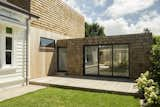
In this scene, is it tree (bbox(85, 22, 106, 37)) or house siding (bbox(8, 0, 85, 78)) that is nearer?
house siding (bbox(8, 0, 85, 78))

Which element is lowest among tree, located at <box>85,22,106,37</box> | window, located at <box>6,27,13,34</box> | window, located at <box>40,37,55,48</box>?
window, located at <box>40,37,55,48</box>

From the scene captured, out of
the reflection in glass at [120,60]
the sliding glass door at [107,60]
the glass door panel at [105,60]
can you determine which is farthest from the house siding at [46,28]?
the reflection in glass at [120,60]

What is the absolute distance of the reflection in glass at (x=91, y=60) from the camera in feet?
38.0

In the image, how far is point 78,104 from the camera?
19.9 ft

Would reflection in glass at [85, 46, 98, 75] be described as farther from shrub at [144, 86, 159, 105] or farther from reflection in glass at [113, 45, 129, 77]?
shrub at [144, 86, 159, 105]

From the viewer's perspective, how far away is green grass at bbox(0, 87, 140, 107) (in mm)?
6000

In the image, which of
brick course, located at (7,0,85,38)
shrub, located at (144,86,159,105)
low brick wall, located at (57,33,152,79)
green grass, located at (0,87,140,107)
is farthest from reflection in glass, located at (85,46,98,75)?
shrub, located at (144,86,159,105)

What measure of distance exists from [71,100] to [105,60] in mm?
5323

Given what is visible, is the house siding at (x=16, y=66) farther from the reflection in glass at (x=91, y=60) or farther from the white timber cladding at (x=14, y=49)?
the reflection in glass at (x=91, y=60)

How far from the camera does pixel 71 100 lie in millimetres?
6539

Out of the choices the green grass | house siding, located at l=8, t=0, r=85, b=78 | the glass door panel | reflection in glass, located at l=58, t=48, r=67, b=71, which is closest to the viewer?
the green grass

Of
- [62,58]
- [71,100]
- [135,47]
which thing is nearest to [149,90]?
[71,100]

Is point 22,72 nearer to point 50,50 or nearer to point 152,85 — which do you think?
point 50,50

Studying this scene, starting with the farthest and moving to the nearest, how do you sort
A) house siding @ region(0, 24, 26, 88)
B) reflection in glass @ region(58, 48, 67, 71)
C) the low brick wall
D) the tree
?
the tree, reflection in glass @ region(58, 48, 67, 71), the low brick wall, house siding @ region(0, 24, 26, 88)
